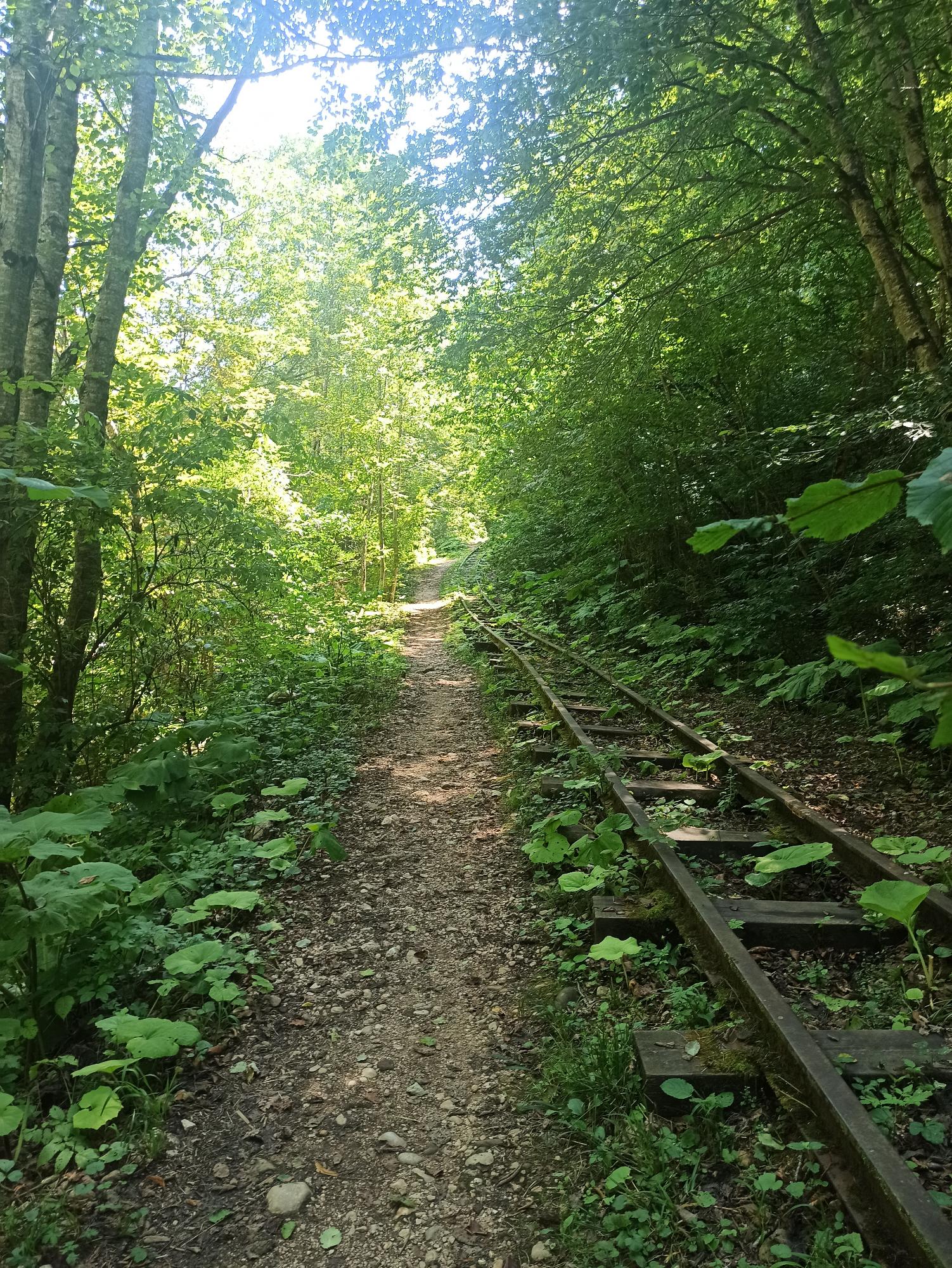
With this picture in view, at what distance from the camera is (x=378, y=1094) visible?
2.95 metres

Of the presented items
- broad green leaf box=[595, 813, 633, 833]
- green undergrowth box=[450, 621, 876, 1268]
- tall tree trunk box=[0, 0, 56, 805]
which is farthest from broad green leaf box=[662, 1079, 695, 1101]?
tall tree trunk box=[0, 0, 56, 805]

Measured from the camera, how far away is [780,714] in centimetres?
642

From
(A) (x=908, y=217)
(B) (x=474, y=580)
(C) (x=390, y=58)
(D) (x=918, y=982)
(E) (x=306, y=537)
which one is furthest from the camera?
(B) (x=474, y=580)

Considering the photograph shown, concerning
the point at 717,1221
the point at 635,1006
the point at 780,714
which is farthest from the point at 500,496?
the point at 717,1221

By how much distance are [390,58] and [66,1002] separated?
7.92 meters

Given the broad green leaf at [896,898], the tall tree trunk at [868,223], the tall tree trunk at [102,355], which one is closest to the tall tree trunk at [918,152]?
the tall tree trunk at [868,223]

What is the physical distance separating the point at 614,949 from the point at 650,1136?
2.73ft

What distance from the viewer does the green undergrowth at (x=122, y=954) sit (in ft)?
8.27

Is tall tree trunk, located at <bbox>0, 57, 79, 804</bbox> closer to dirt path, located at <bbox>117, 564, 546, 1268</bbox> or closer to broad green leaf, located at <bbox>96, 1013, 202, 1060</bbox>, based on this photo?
dirt path, located at <bbox>117, 564, 546, 1268</bbox>

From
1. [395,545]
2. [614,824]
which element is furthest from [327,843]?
[395,545]

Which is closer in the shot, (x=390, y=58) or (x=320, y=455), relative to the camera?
(x=390, y=58)

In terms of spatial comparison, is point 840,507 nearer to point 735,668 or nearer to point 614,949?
point 614,949

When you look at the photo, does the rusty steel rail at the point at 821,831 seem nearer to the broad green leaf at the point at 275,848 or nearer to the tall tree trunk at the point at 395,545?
the broad green leaf at the point at 275,848

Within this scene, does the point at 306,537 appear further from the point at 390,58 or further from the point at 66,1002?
the point at 66,1002
